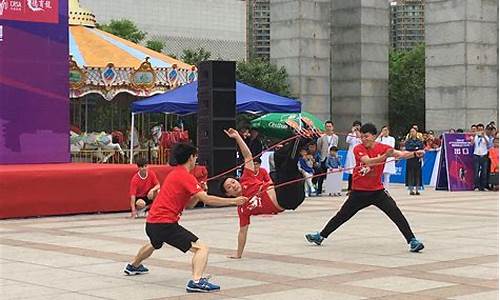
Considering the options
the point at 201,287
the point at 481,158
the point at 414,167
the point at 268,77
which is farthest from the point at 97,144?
the point at 201,287

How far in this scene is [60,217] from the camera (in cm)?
1750

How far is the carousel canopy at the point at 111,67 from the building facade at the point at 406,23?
7343cm

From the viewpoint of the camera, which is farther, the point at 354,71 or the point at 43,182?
the point at 354,71

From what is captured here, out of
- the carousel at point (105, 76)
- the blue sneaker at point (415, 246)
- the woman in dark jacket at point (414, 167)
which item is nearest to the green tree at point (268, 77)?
the carousel at point (105, 76)

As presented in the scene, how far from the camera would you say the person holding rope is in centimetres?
1086

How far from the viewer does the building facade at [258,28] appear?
322 feet

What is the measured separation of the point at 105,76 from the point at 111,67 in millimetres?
341

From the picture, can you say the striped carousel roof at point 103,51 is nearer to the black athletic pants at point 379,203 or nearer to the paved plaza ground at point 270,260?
the paved plaza ground at point 270,260

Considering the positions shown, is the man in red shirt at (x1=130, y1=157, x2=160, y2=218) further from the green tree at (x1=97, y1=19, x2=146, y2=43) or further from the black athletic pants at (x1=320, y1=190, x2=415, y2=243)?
the green tree at (x1=97, y1=19, x2=146, y2=43)

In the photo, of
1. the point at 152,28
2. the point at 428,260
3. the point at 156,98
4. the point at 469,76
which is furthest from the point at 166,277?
the point at 152,28

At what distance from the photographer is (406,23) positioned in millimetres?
102750

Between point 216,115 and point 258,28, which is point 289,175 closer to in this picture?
point 216,115

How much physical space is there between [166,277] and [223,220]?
6966 mm

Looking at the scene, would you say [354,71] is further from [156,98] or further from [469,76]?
[156,98]
